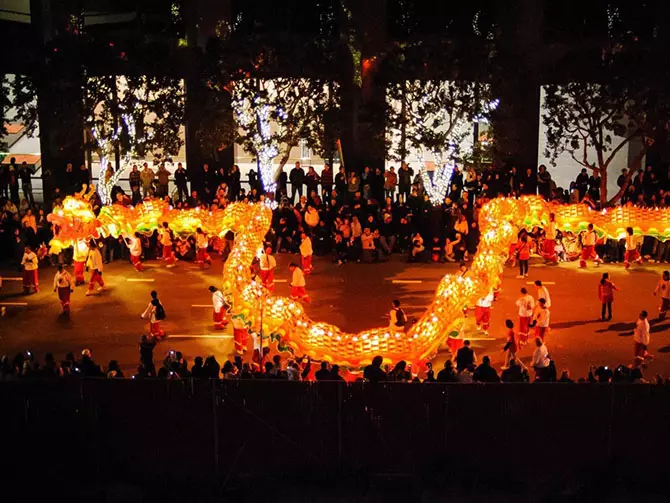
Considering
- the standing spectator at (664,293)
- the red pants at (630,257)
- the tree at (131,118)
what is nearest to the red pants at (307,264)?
the tree at (131,118)

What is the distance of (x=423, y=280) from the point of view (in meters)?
23.6

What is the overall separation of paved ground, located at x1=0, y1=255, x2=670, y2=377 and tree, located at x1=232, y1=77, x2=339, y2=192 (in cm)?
497

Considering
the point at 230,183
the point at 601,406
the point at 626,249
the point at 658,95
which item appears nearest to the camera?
the point at 601,406

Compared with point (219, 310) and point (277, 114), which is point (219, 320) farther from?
point (277, 114)

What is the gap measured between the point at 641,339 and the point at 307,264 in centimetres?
880

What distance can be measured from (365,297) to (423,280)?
6.51 feet

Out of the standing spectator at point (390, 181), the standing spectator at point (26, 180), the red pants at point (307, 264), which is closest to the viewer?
the red pants at point (307, 264)

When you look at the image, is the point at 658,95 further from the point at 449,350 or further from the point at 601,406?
the point at 601,406

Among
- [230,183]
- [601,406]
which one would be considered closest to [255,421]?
[601,406]

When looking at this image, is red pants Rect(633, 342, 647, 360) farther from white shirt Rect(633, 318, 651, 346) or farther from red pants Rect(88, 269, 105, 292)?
red pants Rect(88, 269, 105, 292)

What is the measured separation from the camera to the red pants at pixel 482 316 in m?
19.3

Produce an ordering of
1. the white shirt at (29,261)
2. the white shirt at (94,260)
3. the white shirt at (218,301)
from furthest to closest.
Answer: the white shirt at (29,261) < the white shirt at (94,260) < the white shirt at (218,301)

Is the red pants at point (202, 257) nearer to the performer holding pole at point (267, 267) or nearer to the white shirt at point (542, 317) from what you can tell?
the performer holding pole at point (267, 267)

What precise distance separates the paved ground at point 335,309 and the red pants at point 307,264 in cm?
27
